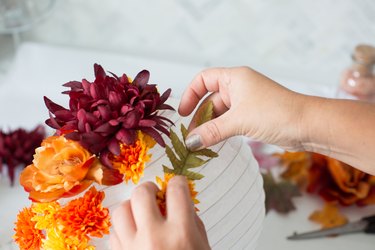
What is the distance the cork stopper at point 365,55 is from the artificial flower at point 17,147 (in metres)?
0.65

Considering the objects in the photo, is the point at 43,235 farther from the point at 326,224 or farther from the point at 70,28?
the point at 70,28

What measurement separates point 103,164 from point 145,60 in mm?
796

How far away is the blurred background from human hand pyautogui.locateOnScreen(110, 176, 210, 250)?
3.00 ft

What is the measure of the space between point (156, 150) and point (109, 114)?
69mm

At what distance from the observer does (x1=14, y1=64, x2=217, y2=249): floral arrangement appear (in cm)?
55

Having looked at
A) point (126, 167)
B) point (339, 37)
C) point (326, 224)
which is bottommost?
point (326, 224)

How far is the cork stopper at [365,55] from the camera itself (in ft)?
3.46

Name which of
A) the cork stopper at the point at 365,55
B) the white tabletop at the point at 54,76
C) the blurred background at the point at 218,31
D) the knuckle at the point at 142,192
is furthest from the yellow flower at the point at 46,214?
the blurred background at the point at 218,31

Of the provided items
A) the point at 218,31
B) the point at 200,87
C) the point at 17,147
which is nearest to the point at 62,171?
the point at 200,87

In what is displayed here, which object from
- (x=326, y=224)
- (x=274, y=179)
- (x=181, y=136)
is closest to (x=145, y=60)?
(x=274, y=179)

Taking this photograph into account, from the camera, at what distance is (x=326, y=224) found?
3.18 feet

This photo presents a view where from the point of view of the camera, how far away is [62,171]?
1.79 feet

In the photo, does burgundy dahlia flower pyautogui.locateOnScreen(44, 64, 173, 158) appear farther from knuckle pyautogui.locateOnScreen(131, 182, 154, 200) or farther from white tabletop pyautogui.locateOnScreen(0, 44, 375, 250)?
white tabletop pyautogui.locateOnScreen(0, 44, 375, 250)

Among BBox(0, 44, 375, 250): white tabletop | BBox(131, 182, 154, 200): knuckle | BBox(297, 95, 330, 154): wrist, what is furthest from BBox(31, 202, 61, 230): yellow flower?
BBox(0, 44, 375, 250): white tabletop
